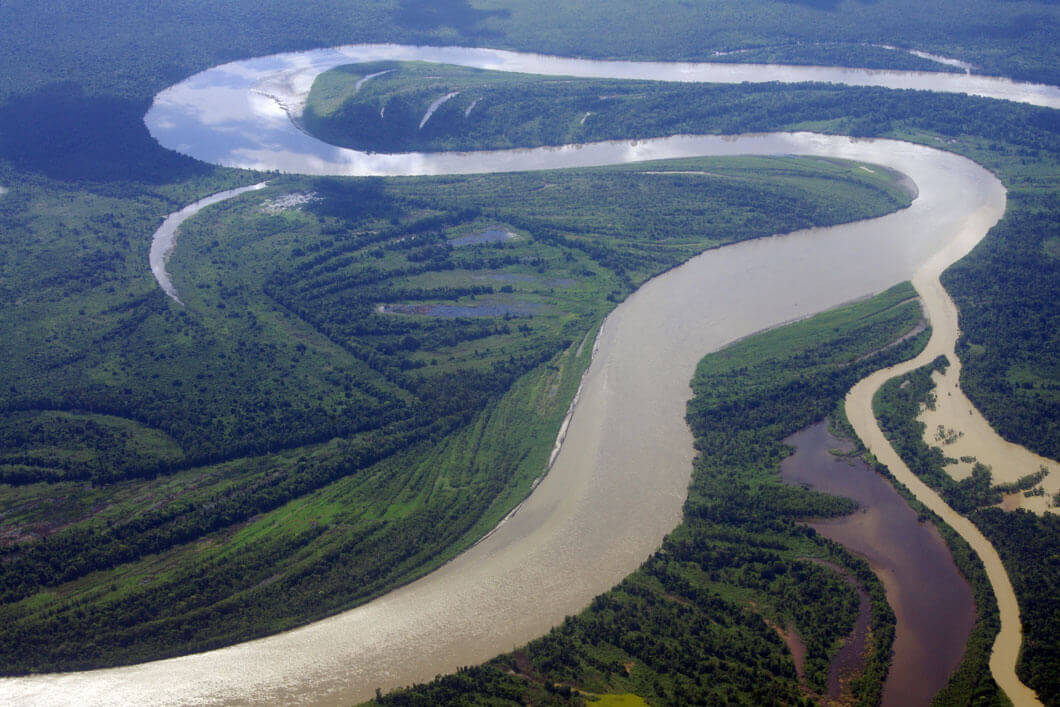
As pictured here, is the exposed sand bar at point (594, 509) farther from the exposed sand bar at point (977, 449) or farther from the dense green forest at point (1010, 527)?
the exposed sand bar at point (977, 449)

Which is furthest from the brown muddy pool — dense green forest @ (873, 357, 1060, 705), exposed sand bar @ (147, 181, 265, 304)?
exposed sand bar @ (147, 181, 265, 304)

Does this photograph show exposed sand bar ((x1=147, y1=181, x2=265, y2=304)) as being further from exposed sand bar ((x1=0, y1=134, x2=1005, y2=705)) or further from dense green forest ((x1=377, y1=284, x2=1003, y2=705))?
dense green forest ((x1=377, y1=284, x2=1003, y2=705))

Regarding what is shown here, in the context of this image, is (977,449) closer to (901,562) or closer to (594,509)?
(901,562)

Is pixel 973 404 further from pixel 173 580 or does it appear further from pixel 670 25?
pixel 670 25

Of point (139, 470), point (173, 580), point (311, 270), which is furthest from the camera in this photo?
point (311, 270)

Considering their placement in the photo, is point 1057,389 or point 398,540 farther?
point 1057,389

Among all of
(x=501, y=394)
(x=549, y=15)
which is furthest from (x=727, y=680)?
(x=549, y=15)

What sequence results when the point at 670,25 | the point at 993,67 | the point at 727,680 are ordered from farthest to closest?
1. the point at 670,25
2. the point at 993,67
3. the point at 727,680

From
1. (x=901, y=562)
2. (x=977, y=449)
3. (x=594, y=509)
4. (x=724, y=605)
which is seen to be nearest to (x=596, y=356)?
(x=594, y=509)
